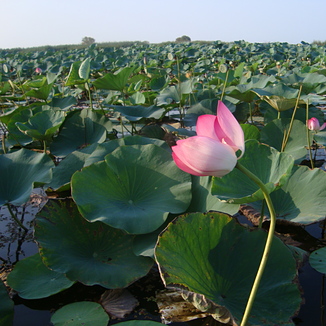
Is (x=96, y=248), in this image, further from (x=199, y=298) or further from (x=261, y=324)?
(x=261, y=324)

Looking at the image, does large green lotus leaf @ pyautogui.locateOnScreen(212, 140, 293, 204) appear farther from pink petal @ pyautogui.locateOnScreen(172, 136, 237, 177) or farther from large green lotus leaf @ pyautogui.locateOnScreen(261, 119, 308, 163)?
large green lotus leaf @ pyautogui.locateOnScreen(261, 119, 308, 163)

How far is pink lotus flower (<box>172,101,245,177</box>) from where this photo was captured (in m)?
0.64

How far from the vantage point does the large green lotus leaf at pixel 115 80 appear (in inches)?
98.6

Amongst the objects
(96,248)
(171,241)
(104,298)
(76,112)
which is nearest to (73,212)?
(96,248)

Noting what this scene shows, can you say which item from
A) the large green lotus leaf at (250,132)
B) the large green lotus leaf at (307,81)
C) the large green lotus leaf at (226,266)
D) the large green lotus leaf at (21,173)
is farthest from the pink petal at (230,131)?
the large green lotus leaf at (307,81)

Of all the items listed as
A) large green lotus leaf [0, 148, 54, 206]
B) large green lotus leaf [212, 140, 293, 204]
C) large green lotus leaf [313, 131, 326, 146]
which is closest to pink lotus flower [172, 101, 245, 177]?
large green lotus leaf [212, 140, 293, 204]

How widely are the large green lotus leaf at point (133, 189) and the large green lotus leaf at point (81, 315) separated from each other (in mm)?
251

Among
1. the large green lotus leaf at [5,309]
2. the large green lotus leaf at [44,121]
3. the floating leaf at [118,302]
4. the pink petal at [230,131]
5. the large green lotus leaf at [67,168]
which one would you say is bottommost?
the floating leaf at [118,302]

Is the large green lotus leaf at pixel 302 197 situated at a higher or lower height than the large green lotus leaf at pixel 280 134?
lower

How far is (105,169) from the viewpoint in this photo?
1.31 m

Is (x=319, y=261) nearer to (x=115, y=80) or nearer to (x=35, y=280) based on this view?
(x=35, y=280)

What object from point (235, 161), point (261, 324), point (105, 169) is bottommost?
point (261, 324)

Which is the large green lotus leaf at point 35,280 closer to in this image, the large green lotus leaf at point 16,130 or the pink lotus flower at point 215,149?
the pink lotus flower at point 215,149

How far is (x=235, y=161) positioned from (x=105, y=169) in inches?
29.6
